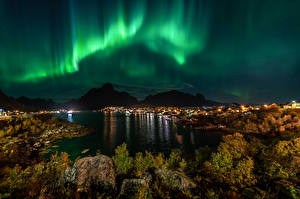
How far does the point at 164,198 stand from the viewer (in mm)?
7531

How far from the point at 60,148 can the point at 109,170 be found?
115 ft

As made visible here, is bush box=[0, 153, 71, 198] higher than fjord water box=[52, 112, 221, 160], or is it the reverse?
bush box=[0, 153, 71, 198]

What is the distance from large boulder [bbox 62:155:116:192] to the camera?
9297 millimetres

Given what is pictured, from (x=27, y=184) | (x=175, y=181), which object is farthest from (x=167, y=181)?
(x=27, y=184)

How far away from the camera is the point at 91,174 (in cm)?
970

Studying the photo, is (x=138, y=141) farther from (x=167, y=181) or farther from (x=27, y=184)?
(x=167, y=181)

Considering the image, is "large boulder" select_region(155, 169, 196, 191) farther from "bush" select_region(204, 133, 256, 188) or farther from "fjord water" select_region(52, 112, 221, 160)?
"fjord water" select_region(52, 112, 221, 160)

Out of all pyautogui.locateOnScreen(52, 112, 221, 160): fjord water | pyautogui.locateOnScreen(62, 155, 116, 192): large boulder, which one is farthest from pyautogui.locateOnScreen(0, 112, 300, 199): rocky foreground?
pyautogui.locateOnScreen(52, 112, 221, 160): fjord water

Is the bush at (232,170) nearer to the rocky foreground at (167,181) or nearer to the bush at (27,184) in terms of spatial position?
the rocky foreground at (167,181)

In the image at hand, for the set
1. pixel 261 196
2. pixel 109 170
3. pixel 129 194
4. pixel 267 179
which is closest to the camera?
pixel 261 196

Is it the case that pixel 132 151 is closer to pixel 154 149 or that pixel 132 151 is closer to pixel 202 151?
pixel 154 149

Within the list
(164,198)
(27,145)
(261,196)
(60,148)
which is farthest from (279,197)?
(27,145)

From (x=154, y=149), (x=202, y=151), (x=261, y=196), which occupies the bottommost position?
(x=154, y=149)

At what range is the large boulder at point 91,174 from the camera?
9.30 m
